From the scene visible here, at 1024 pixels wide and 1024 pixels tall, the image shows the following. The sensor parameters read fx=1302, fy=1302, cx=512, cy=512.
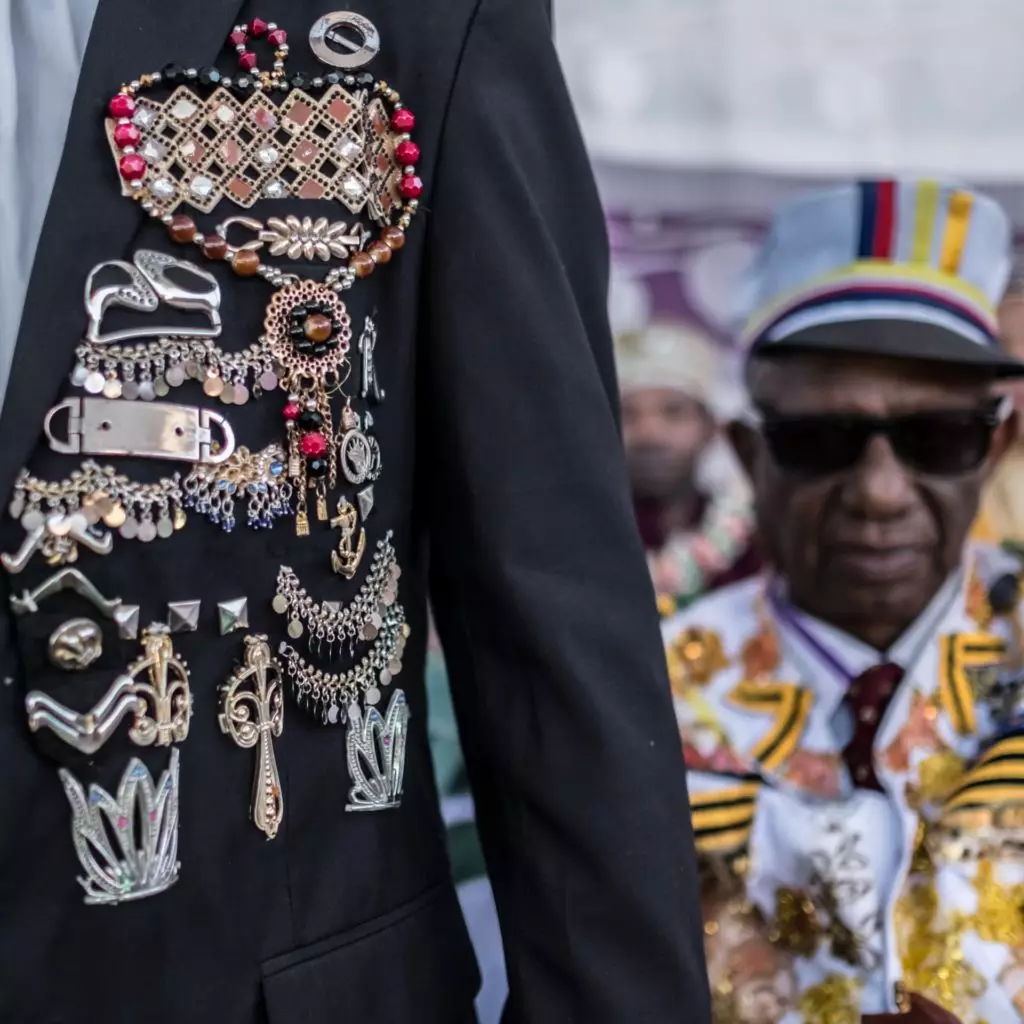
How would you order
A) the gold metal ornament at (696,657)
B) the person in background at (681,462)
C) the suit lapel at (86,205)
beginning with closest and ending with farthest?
the suit lapel at (86,205) < the gold metal ornament at (696,657) < the person in background at (681,462)

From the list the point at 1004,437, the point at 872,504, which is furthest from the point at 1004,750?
the point at 1004,437

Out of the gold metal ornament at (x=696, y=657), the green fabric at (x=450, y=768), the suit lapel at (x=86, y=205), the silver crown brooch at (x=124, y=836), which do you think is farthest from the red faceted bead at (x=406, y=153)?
the gold metal ornament at (x=696, y=657)

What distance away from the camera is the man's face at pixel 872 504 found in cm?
127

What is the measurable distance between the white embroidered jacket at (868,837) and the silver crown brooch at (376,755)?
1.59 ft

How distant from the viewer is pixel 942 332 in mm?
1266

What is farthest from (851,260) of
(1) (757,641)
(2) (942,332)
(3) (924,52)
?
(1) (757,641)

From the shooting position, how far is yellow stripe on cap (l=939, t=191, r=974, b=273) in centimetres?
131

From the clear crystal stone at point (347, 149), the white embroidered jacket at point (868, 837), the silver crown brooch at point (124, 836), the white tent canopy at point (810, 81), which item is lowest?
the white embroidered jacket at point (868, 837)

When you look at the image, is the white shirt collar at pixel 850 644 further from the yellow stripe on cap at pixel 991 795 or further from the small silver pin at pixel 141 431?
the small silver pin at pixel 141 431

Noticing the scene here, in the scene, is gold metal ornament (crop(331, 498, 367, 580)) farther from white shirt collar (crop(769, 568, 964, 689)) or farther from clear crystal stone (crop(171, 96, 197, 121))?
white shirt collar (crop(769, 568, 964, 689))

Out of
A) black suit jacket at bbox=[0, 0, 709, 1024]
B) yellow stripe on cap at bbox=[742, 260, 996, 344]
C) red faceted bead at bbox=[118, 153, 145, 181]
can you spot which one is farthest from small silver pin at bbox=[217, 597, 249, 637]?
yellow stripe on cap at bbox=[742, 260, 996, 344]

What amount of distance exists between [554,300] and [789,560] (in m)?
0.65

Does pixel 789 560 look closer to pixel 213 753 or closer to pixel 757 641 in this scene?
pixel 757 641

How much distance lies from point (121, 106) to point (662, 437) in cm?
99
